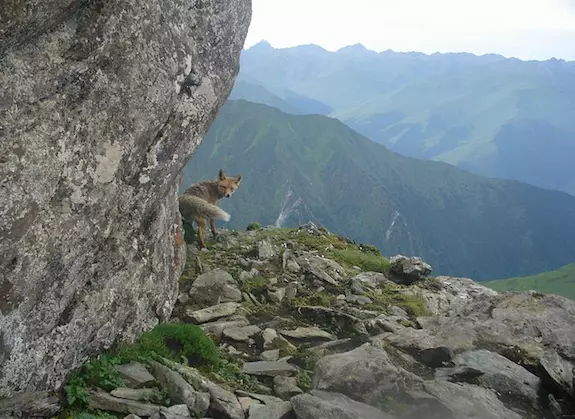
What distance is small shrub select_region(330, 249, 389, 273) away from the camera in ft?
74.7

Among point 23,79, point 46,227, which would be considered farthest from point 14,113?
point 46,227

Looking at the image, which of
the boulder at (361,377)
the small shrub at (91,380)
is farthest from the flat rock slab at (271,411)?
the small shrub at (91,380)

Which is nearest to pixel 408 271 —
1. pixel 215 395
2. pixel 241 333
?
pixel 241 333

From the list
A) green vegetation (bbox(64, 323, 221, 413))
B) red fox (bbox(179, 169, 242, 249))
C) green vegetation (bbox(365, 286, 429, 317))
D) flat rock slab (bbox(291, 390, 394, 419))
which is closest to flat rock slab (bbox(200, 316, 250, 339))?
green vegetation (bbox(64, 323, 221, 413))

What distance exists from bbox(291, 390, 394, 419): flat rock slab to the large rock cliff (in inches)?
170

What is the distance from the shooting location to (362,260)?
23.1 meters

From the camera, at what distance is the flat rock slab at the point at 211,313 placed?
44.3 feet

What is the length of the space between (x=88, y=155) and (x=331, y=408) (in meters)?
6.60

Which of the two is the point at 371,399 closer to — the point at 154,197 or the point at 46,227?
the point at 154,197

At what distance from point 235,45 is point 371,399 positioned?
928 centimetres

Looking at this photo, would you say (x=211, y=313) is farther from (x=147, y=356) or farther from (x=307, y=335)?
(x=147, y=356)

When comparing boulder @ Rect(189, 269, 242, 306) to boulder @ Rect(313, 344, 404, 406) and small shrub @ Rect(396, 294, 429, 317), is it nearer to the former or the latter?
boulder @ Rect(313, 344, 404, 406)

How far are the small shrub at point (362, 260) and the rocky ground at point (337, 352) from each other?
1.69m

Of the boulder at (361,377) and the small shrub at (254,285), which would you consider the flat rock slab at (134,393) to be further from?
the small shrub at (254,285)
